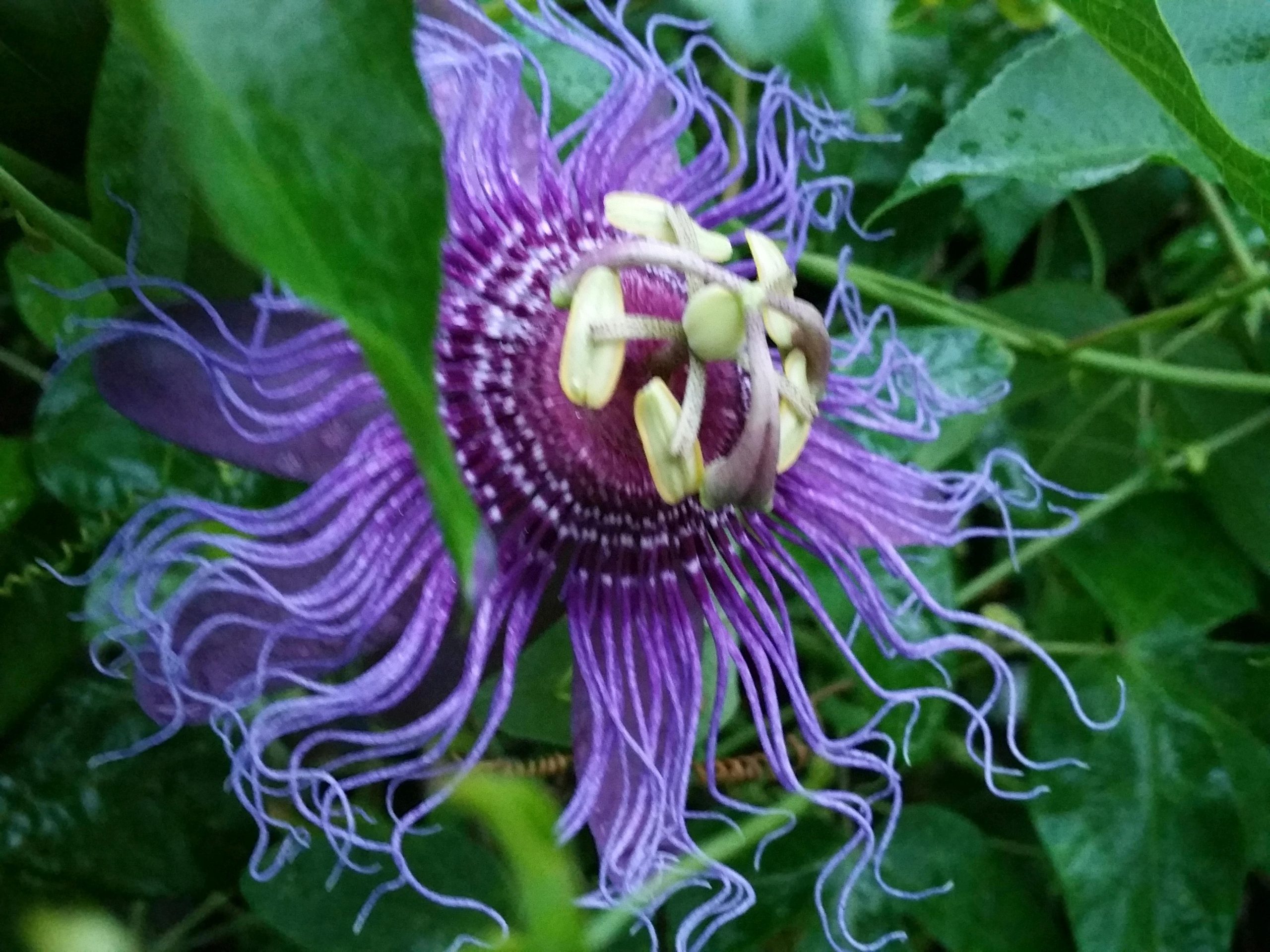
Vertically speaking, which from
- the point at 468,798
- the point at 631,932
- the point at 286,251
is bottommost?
the point at 631,932

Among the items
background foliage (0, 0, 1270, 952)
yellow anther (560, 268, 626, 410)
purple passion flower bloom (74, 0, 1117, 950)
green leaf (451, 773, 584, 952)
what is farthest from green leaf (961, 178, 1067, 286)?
green leaf (451, 773, 584, 952)

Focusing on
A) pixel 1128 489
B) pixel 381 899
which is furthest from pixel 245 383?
pixel 1128 489

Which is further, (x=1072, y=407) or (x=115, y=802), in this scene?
(x=1072, y=407)

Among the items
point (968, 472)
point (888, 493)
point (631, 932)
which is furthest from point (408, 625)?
point (968, 472)

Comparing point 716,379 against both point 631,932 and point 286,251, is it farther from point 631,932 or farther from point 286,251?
point 286,251

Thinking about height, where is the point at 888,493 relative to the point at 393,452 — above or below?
below

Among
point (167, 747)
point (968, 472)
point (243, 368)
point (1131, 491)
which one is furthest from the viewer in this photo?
point (1131, 491)

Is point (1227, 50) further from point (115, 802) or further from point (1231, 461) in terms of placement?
point (115, 802)
